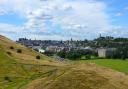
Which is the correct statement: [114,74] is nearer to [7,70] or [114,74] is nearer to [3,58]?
[7,70]

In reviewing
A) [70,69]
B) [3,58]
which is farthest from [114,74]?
[3,58]

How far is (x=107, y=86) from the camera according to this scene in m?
23.2

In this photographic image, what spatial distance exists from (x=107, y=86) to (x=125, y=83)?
1540mm

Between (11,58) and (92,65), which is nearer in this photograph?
(92,65)

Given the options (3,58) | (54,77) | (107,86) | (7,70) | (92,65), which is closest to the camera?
(107,86)

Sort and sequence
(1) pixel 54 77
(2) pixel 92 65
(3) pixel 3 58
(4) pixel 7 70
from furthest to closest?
(3) pixel 3 58, (4) pixel 7 70, (2) pixel 92 65, (1) pixel 54 77

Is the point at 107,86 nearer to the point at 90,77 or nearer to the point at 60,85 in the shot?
the point at 90,77

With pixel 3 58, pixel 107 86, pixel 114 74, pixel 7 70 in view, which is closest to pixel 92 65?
pixel 114 74

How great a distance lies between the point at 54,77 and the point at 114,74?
4.05 m

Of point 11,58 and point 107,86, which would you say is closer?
point 107,86

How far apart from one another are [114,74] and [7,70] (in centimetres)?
6053

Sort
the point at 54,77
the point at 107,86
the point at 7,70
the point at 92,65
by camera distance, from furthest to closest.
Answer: the point at 7,70
the point at 92,65
the point at 54,77
the point at 107,86

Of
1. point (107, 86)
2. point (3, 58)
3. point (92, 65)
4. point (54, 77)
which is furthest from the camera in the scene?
point (3, 58)

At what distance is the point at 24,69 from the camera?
86000 millimetres
